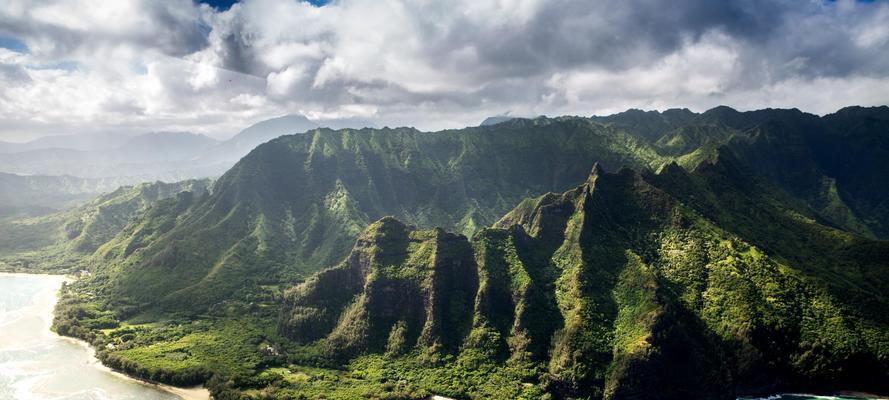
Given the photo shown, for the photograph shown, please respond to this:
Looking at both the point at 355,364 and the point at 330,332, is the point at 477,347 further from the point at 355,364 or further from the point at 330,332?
the point at 330,332

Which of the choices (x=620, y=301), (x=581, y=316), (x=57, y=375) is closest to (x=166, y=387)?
(x=57, y=375)

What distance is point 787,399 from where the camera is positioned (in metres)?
132

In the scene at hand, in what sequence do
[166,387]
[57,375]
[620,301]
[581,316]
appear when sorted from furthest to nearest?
[57,375]
[166,387]
[620,301]
[581,316]

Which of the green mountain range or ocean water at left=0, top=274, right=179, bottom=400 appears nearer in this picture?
the green mountain range

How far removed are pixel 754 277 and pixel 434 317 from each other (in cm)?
9132

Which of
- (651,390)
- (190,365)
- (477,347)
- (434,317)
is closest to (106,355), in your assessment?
(190,365)

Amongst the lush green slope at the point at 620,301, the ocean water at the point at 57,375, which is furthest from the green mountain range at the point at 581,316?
the ocean water at the point at 57,375

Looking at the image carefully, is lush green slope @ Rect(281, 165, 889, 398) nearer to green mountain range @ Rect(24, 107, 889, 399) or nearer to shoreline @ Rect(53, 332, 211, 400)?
green mountain range @ Rect(24, 107, 889, 399)

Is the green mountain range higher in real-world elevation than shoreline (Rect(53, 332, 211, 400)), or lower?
higher

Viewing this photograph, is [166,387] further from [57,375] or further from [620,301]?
[620,301]

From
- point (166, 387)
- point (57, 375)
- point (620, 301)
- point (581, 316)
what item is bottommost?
point (57, 375)

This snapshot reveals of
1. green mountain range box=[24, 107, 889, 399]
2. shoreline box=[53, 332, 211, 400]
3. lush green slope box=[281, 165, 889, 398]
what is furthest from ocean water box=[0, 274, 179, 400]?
lush green slope box=[281, 165, 889, 398]

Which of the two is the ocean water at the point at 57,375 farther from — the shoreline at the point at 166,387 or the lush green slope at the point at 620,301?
the lush green slope at the point at 620,301

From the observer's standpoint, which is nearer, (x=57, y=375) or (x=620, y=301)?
(x=620, y=301)
